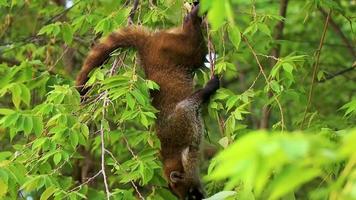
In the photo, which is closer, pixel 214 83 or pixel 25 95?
pixel 25 95

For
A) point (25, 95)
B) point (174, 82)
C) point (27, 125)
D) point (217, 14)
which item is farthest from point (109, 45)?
point (217, 14)

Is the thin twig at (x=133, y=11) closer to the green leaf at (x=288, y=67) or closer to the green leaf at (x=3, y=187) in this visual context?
the green leaf at (x=288, y=67)

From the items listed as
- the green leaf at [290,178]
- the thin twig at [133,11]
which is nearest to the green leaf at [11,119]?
the thin twig at [133,11]

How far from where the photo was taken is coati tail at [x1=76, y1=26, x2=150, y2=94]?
444 cm

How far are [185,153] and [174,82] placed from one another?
0.52 meters

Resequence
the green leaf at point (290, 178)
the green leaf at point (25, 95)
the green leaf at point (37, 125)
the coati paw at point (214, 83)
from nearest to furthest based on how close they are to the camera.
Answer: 1. the green leaf at point (290, 178)
2. the green leaf at point (37, 125)
3. the green leaf at point (25, 95)
4. the coati paw at point (214, 83)

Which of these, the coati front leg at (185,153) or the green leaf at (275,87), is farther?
the coati front leg at (185,153)

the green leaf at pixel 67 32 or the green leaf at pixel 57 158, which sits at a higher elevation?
the green leaf at pixel 67 32

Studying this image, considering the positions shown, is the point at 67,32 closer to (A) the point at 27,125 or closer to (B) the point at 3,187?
(A) the point at 27,125

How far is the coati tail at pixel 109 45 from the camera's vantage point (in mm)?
4438

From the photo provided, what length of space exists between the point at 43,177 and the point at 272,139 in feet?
7.39

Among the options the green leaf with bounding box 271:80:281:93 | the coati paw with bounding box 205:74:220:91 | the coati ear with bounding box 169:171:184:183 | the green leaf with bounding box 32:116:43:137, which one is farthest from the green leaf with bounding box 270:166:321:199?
the coati ear with bounding box 169:171:184:183

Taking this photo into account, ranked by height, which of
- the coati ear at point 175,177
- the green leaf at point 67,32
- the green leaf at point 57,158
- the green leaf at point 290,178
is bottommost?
the coati ear at point 175,177

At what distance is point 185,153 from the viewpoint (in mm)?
4531
